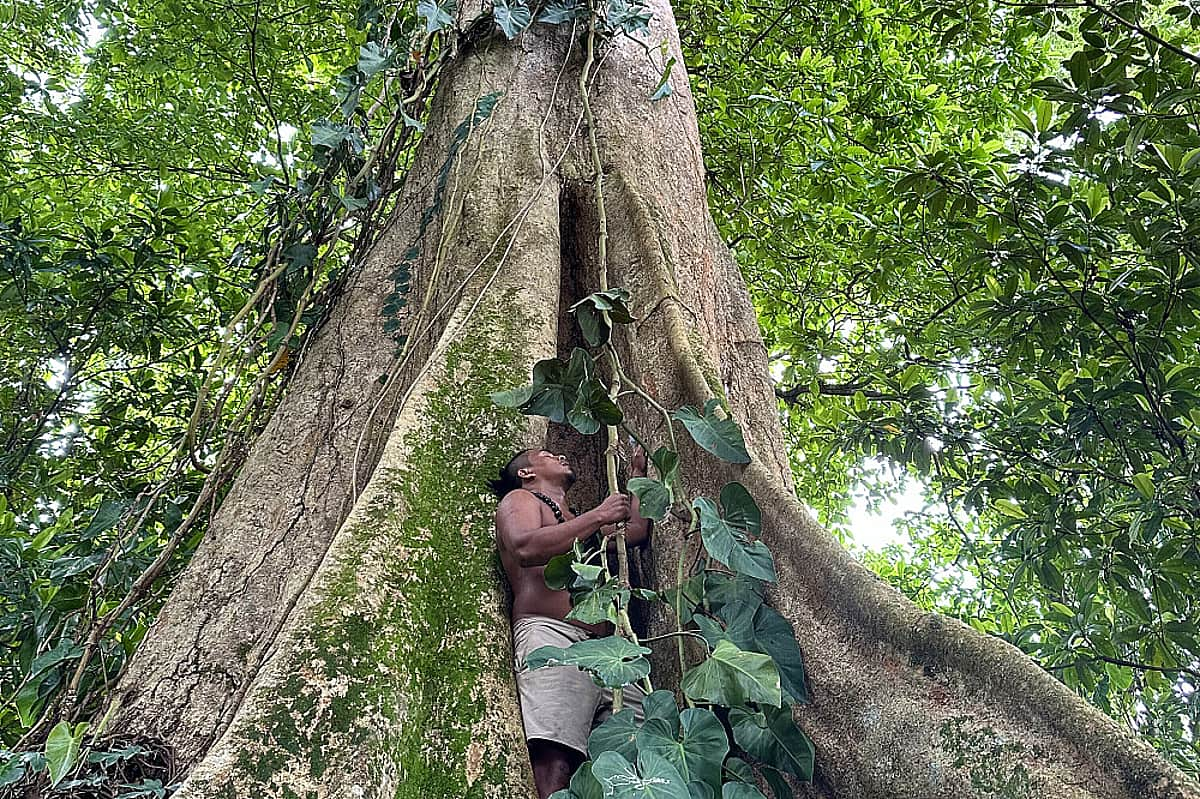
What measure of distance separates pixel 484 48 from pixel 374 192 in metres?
0.92

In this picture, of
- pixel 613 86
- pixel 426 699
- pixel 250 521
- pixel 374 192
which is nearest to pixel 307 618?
pixel 426 699

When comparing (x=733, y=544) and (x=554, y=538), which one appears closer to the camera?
(x=733, y=544)

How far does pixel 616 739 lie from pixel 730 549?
41cm

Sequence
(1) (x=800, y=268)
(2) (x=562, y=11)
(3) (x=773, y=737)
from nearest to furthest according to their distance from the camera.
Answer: (3) (x=773, y=737) < (2) (x=562, y=11) < (1) (x=800, y=268)

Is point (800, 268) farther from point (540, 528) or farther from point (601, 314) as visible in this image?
point (540, 528)

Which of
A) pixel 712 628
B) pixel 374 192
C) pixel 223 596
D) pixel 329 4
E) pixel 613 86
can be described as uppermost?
pixel 329 4

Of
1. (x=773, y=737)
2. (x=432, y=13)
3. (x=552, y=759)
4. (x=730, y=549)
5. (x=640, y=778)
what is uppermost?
(x=432, y=13)

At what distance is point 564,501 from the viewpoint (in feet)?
7.38

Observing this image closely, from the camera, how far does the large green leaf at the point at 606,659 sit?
140 cm

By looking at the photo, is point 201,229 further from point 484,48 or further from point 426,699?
point 426,699

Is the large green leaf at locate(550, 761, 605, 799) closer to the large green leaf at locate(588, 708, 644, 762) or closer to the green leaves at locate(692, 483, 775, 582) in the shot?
the large green leaf at locate(588, 708, 644, 762)

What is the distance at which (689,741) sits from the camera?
55.1 inches

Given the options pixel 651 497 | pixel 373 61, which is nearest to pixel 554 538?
pixel 651 497

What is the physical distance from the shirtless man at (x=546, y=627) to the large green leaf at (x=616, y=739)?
0.39 m
